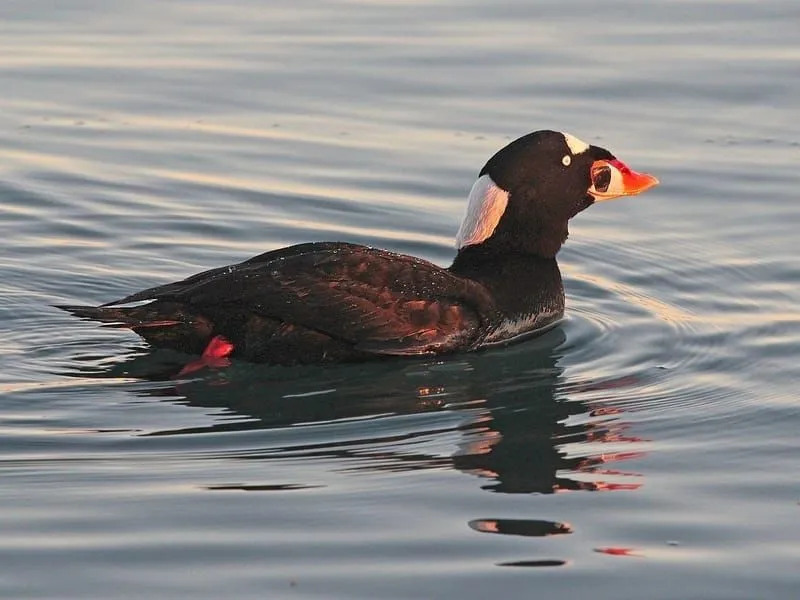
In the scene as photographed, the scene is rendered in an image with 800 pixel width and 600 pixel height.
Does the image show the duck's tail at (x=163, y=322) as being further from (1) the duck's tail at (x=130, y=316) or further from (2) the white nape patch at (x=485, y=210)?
(2) the white nape patch at (x=485, y=210)

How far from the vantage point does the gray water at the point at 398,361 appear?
6293 millimetres

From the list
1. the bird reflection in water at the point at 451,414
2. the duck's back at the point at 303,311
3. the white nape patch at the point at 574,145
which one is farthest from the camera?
the white nape patch at the point at 574,145

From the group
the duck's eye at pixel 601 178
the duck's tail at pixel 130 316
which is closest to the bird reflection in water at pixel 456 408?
the duck's tail at pixel 130 316

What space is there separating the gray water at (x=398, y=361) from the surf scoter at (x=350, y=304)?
14 cm

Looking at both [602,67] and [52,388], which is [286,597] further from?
[602,67]

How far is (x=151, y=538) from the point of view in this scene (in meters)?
6.31

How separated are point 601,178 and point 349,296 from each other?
74.6 inches

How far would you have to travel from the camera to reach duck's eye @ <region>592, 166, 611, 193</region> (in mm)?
9970

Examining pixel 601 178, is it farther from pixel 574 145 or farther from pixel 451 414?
pixel 451 414

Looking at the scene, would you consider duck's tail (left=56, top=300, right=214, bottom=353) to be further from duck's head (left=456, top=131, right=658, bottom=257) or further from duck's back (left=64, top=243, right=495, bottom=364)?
Result: duck's head (left=456, top=131, right=658, bottom=257)

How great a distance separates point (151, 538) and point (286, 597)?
0.70 metres

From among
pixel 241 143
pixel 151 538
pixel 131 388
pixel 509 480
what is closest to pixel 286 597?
pixel 151 538

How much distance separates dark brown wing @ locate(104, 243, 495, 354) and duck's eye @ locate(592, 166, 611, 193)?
4.20 ft

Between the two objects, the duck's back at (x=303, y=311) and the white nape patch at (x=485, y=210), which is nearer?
the duck's back at (x=303, y=311)
